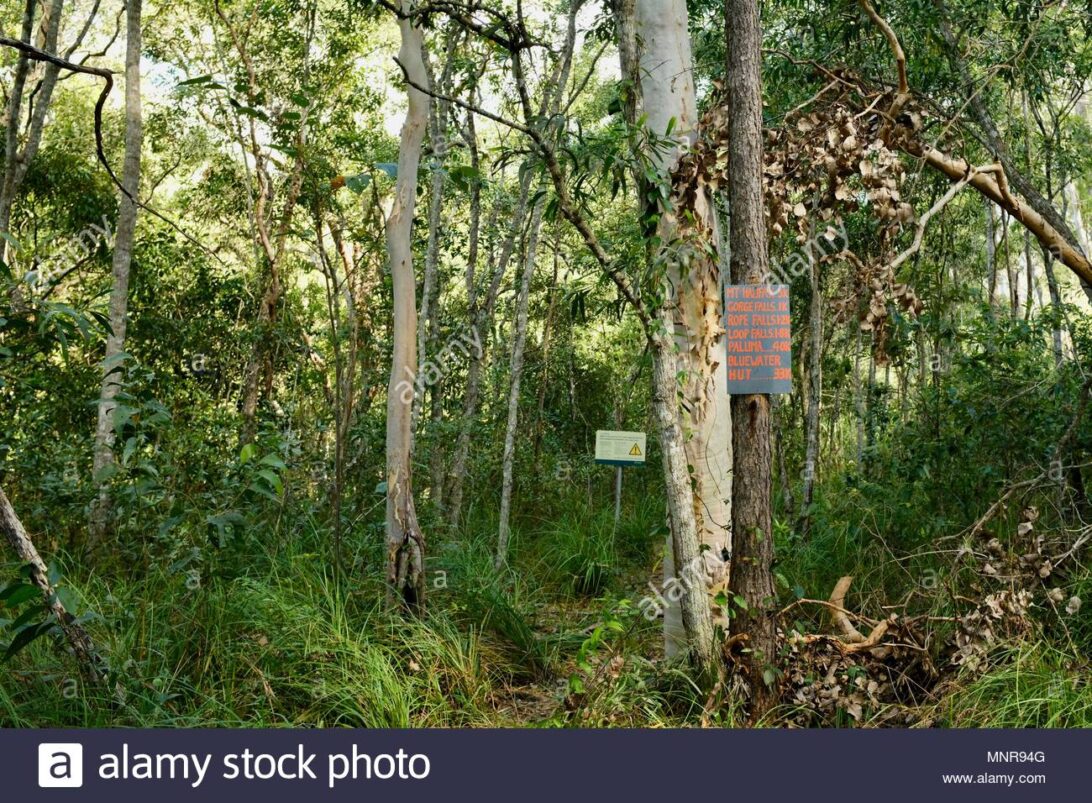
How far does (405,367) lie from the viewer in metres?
5.34

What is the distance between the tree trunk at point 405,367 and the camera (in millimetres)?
5195

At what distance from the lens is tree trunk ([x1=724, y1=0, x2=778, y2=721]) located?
A: 4.32 m

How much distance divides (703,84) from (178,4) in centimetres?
661

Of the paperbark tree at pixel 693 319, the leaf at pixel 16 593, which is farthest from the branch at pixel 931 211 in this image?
the leaf at pixel 16 593

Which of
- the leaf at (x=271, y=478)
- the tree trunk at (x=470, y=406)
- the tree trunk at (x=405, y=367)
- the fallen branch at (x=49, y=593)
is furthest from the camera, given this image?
the tree trunk at (x=470, y=406)

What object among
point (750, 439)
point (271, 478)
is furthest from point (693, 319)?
point (271, 478)

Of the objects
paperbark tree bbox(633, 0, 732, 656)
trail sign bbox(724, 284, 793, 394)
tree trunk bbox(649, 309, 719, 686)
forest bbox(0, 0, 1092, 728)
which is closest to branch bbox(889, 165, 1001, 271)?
forest bbox(0, 0, 1092, 728)

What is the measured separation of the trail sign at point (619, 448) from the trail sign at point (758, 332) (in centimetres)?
365

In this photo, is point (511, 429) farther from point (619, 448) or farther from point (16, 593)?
point (16, 593)

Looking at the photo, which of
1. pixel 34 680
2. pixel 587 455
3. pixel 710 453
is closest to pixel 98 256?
pixel 587 455

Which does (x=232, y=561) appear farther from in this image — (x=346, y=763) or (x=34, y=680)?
(x=346, y=763)

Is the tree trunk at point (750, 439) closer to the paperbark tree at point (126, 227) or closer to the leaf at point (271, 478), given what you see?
the leaf at point (271, 478)

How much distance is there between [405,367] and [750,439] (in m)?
2.01

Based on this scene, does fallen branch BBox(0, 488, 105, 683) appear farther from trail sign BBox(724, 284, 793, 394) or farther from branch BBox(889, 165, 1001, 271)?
branch BBox(889, 165, 1001, 271)
